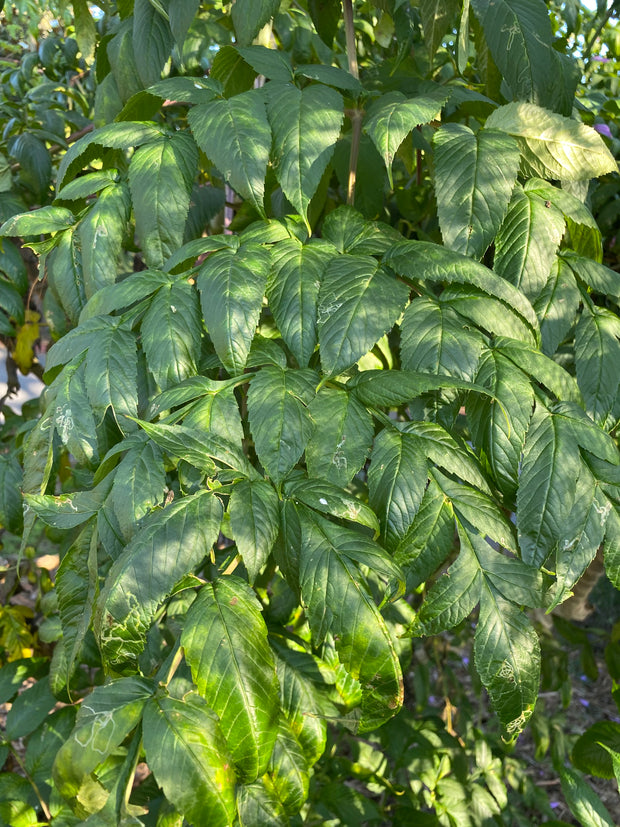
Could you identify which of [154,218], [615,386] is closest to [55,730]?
[154,218]

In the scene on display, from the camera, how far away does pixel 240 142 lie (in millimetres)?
816

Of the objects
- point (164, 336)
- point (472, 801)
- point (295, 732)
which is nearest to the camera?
point (164, 336)

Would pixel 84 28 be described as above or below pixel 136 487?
above

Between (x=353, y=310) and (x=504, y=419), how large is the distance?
180 mm

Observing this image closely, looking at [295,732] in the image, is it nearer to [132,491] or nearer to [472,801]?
[132,491]

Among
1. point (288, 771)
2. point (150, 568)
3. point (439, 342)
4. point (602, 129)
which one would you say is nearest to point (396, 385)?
point (439, 342)

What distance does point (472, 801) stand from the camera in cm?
159

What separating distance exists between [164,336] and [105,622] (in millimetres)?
290

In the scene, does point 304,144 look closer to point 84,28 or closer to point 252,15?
point 252,15

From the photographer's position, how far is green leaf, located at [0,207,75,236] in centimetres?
92

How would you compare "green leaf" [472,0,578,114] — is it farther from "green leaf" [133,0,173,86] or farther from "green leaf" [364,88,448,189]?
"green leaf" [133,0,173,86]

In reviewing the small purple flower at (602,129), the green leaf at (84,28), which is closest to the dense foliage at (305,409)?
the green leaf at (84,28)

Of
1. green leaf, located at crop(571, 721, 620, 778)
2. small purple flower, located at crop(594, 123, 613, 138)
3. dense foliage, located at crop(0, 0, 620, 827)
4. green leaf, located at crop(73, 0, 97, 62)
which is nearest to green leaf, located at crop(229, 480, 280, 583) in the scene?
dense foliage, located at crop(0, 0, 620, 827)

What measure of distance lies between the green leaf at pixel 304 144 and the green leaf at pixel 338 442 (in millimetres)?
224
